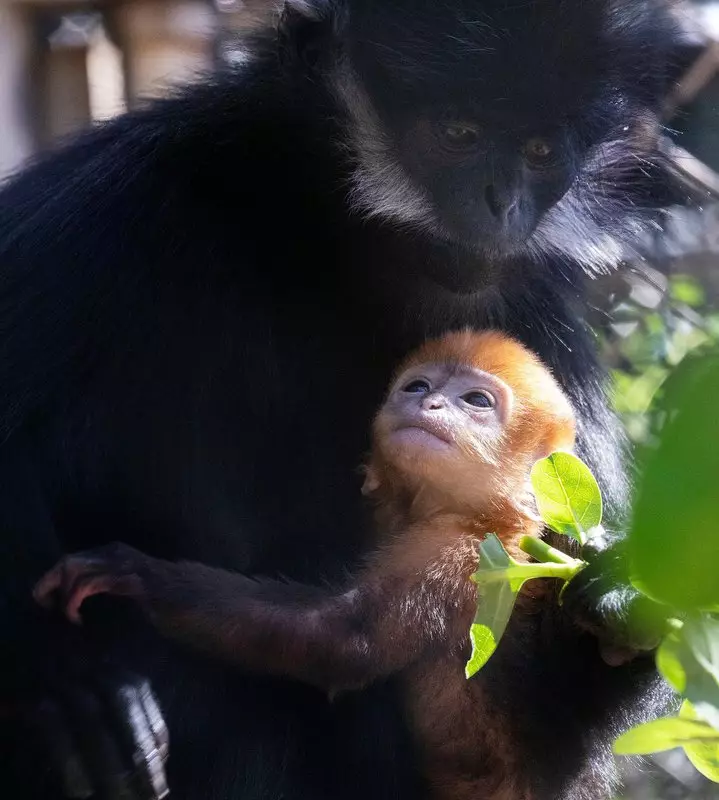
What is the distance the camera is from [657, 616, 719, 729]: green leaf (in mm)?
875

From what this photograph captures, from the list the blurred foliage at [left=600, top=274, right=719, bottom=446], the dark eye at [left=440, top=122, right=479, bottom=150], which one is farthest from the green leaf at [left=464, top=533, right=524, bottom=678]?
the blurred foliage at [left=600, top=274, right=719, bottom=446]

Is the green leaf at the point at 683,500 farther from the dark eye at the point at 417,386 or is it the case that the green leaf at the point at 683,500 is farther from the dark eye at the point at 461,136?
the dark eye at the point at 461,136

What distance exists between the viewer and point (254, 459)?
88.4 inches

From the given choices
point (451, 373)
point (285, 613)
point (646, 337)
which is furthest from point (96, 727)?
point (646, 337)

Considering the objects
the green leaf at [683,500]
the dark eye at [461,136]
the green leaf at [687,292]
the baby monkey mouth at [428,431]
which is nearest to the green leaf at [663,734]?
the green leaf at [683,500]

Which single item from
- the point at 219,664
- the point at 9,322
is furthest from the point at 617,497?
the point at 9,322

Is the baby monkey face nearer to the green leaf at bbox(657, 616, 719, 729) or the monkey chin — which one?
the monkey chin

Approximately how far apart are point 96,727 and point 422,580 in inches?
25.1

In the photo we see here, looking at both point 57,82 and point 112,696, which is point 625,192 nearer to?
point 112,696

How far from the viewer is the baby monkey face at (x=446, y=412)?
1838 mm

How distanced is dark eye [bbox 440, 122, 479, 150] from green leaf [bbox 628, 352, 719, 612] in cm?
165

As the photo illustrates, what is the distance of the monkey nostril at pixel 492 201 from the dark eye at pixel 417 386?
32cm

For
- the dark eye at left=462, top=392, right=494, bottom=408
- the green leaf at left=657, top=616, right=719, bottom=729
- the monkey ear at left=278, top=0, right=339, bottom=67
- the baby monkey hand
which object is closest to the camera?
the green leaf at left=657, top=616, right=719, bottom=729

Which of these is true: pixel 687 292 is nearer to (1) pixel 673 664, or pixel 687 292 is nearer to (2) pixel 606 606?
(2) pixel 606 606
